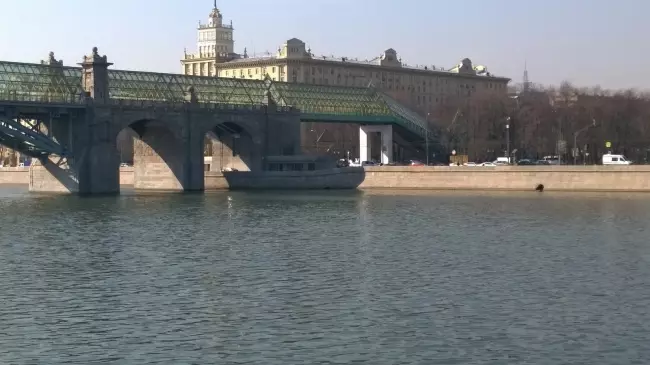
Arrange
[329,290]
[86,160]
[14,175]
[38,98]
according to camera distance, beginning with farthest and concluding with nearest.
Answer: [14,175] < [86,160] < [38,98] < [329,290]

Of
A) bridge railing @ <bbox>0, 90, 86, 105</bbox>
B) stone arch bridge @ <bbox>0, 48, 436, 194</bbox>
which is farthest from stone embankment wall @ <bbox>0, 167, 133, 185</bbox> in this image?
bridge railing @ <bbox>0, 90, 86, 105</bbox>

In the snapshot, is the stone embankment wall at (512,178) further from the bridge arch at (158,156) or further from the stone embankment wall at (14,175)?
the stone embankment wall at (14,175)

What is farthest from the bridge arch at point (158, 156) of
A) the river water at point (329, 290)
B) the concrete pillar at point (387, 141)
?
the river water at point (329, 290)

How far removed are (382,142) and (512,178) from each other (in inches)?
1597

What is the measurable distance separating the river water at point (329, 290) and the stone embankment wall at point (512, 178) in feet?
88.0

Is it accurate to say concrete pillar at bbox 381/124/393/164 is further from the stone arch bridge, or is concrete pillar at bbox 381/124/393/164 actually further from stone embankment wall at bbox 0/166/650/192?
stone embankment wall at bbox 0/166/650/192

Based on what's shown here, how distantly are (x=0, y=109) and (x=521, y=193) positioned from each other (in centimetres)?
4118

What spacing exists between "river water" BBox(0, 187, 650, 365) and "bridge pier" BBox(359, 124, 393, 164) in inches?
2692

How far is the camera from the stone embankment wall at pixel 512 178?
90.9 metres

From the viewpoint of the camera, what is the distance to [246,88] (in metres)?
121

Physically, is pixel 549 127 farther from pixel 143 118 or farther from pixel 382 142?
pixel 143 118

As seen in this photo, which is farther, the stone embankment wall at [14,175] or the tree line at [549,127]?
the stone embankment wall at [14,175]

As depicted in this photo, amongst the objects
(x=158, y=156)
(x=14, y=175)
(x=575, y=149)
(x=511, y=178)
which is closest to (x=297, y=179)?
(x=158, y=156)

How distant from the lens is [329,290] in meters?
34.7
